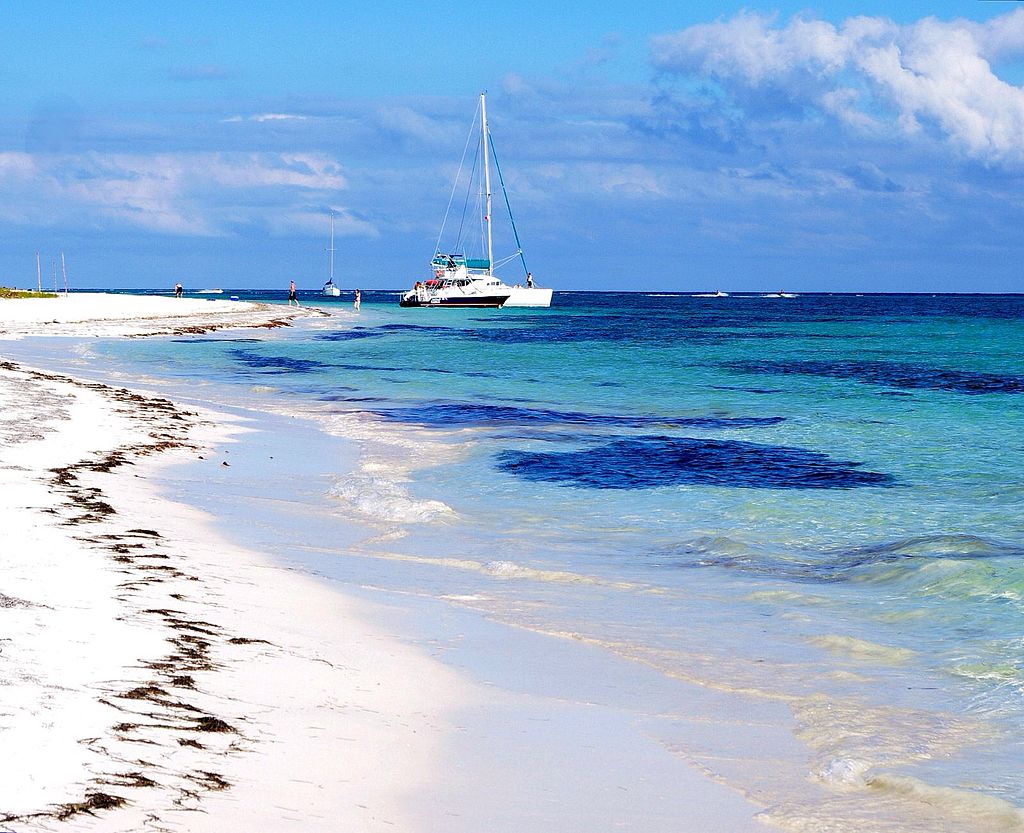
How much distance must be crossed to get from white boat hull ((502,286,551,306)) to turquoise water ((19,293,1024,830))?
8167 cm

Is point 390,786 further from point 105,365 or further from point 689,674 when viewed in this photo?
point 105,365

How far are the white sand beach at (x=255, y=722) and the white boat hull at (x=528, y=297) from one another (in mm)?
106357

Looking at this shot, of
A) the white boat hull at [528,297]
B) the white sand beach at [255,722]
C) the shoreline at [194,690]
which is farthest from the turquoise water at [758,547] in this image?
the white boat hull at [528,297]

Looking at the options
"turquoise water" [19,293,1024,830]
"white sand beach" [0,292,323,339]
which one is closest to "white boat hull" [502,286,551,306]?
"white sand beach" [0,292,323,339]

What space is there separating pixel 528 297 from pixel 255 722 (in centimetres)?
11341

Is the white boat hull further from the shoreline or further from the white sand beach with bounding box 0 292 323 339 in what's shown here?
the shoreline

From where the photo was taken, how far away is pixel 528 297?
118 metres

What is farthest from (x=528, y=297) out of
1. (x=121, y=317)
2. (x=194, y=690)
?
(x=194, y=690)

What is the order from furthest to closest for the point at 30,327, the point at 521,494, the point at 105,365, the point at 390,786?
the point at 30,327
the point at 105,365
the point at 521,494
the point at 390,786

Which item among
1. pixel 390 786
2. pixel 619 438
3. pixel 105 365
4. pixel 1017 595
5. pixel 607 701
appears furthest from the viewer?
pixel 105 365

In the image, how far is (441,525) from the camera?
43.7ft

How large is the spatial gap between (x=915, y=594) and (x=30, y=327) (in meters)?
55.0

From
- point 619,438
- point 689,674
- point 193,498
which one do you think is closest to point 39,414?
point 193,498

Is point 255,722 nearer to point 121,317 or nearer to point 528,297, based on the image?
point 121,317
